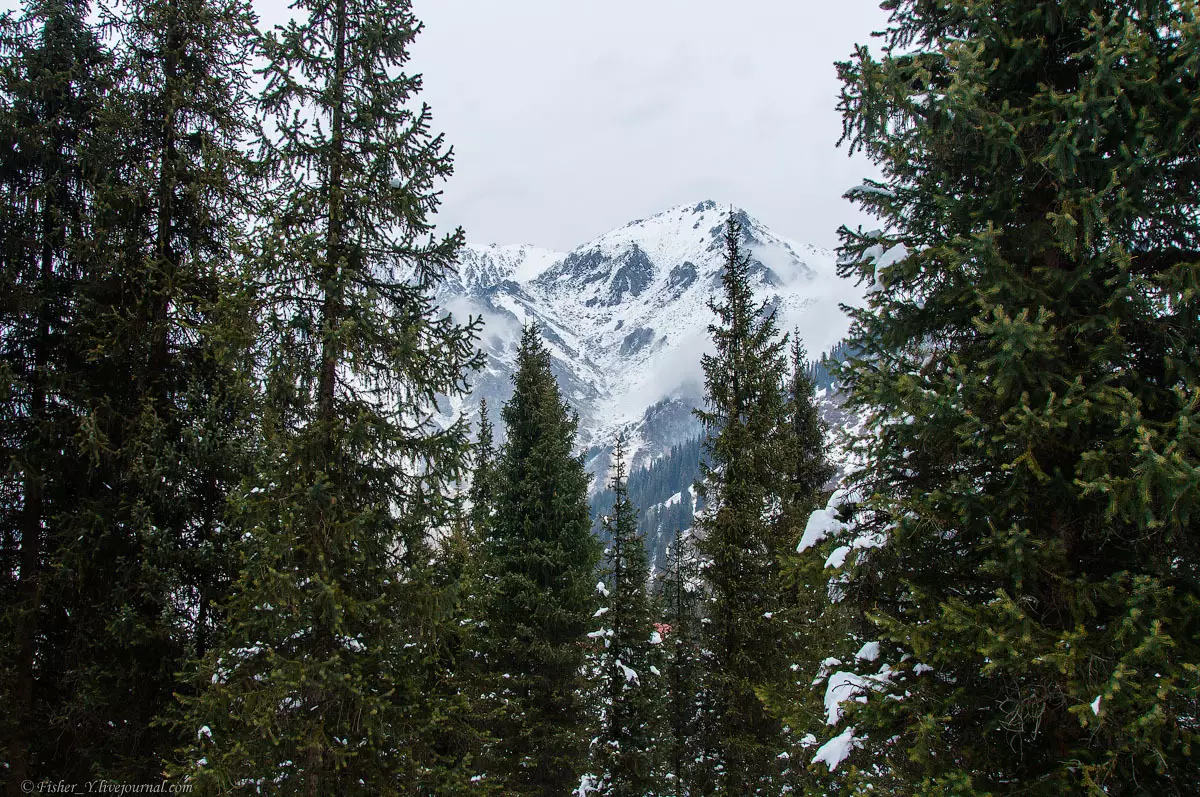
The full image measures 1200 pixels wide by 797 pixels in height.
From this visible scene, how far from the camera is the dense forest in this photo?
4.50m

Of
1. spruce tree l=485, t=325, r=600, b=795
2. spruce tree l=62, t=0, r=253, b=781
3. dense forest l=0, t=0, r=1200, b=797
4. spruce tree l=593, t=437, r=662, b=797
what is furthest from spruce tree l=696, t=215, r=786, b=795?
spruce tree l=62, t=0, r=253, b=781

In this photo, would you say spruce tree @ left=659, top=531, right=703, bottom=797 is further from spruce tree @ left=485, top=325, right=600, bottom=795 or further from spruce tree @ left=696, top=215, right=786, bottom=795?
spruce tree @ left=696, top=215, right=786, bottom=795

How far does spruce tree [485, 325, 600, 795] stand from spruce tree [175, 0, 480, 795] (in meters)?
6.75

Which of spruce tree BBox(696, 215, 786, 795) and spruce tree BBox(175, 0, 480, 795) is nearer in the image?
spruce tree BBox(175, 0, 480, 795)

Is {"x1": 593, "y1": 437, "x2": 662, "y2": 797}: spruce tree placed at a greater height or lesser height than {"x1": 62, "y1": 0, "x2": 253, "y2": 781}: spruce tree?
→ lesser

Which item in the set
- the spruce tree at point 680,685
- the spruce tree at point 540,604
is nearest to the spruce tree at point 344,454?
the spruce tree at point 540,604

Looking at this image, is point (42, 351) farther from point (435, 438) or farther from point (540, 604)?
point (540, 604)

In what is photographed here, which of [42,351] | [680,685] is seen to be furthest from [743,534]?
[680,685]

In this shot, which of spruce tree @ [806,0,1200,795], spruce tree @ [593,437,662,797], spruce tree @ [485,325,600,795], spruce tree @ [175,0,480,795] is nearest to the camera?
spruce tree @ [806,0,1200,795]

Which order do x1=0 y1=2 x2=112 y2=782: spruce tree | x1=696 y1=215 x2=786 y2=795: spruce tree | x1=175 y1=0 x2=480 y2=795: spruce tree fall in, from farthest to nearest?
x1=696 y1=215 x2=786 y2=795: spruce tree → x1=0 y1=2 x2=112 y2=782: spruce tree → x1=175 y1=0 x2=480 y2=795: spruce tree

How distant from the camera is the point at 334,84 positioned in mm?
7805

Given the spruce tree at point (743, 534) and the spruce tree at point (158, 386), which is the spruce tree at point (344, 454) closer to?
the spruce tree at point (158, 386)

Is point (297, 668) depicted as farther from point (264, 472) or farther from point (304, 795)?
point (264, 472)

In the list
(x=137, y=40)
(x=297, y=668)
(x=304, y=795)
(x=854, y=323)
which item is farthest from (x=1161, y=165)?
(x=137, y=40)
